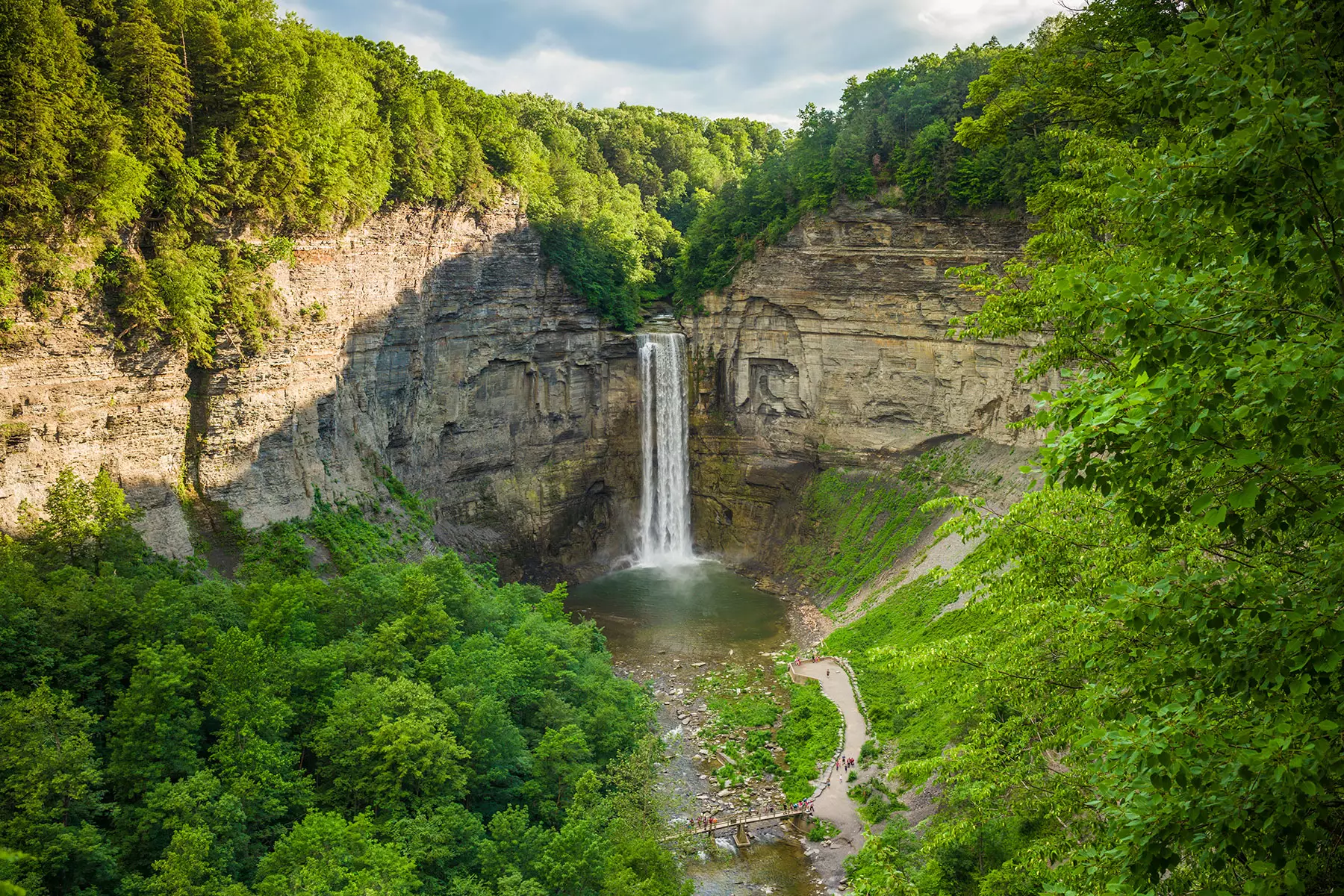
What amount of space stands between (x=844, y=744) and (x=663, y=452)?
27.9 meters

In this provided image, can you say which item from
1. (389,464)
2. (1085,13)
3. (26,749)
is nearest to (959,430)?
(389,464)

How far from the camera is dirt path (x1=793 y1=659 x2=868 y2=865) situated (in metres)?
30.0

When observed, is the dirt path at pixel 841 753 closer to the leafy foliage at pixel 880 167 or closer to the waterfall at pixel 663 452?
the waterfall at pixel 663 452

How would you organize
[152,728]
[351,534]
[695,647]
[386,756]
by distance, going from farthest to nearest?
→ 1. [695,647]
2. [351,534]
3. [386,756]
4. [152,728]

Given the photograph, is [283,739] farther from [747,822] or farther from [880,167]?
[880,167]

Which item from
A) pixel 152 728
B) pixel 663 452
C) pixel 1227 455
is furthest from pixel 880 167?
pixel 1227 455

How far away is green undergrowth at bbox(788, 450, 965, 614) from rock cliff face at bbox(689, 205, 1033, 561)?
1270mm

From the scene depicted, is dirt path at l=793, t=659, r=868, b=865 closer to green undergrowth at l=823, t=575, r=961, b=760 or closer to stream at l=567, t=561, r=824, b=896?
green undergrowth at l=823, t=575, r=961, b=760

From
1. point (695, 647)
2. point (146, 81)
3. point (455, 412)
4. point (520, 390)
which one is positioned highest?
point (146, 81)

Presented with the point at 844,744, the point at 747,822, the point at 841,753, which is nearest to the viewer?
the point at 747,822

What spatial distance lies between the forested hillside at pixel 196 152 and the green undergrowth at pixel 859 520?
2567 centimetres

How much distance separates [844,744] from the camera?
113 ft

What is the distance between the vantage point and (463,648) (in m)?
31.0

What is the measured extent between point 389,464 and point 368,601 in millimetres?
15599
